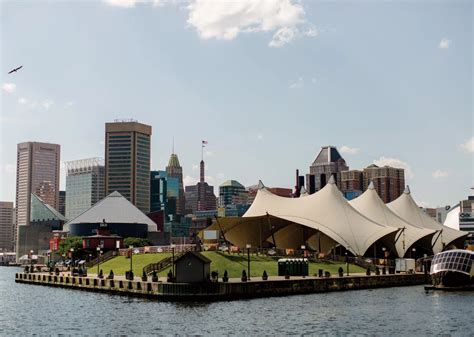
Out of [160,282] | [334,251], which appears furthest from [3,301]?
[334,251]

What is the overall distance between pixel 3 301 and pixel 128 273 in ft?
49.6

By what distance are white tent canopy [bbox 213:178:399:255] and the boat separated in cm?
3515

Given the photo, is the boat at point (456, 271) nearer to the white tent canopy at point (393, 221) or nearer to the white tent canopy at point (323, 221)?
the white tent canopy at point (323, 221)

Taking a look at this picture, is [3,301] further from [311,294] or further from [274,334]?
[274,334]

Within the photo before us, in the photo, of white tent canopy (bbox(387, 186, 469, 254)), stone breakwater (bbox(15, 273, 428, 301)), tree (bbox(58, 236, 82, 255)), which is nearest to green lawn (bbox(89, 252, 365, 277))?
stone breakwater (bbox(15, 273, 428, 301))

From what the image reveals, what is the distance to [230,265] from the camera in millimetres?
92375

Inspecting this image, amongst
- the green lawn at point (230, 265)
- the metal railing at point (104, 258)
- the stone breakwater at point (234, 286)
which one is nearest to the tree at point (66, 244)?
the metal railing at point (104, 258)

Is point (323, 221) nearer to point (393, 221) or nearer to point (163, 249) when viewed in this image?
point (393, 221)

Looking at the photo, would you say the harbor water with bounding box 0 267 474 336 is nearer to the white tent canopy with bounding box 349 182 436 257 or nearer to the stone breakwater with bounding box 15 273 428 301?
the stone breakwater with bounding box 15 273 428 301

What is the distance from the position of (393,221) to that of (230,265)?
186 feet

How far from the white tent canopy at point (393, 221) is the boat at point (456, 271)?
42.9 meters

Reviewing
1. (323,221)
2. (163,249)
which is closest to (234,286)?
(163,249)

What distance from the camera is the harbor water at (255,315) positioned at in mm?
54000

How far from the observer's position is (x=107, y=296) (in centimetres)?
8200
